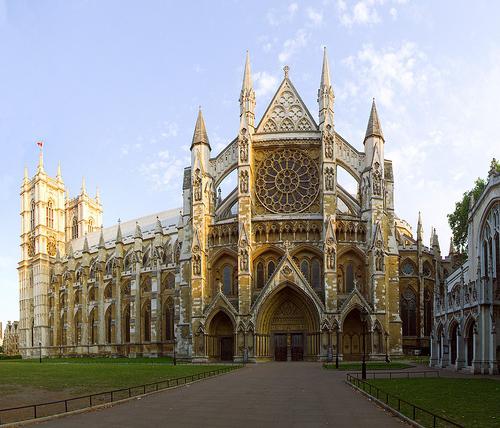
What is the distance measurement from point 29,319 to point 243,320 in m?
61.5

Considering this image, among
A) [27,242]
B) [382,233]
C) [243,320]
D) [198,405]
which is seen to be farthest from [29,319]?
[198,405]

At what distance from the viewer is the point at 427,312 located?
216 feet

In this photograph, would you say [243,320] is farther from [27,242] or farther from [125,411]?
[27,242]

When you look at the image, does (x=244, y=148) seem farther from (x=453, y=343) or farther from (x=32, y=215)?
(x=32, y=215)

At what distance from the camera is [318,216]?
56000 mm

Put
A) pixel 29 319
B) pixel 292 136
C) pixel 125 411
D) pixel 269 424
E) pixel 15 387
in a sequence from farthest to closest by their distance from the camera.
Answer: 1. pixel 29 319
2. pixel 292 136
3. pixel 15 387
4. pixel 125 411
5. pixel 269 424

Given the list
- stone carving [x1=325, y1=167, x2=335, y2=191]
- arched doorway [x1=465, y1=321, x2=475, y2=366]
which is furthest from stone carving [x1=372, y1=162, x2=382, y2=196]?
arched doorway [x1=465, y1=321, x2=475, y2=366]

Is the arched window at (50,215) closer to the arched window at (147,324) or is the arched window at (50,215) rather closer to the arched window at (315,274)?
the arched window at (147,324)

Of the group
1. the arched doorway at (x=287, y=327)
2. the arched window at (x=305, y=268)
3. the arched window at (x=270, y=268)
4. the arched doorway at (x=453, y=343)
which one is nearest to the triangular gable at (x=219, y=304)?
the arched doorway at (x=287, y=327)

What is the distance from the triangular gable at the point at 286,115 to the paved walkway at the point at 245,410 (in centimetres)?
3573

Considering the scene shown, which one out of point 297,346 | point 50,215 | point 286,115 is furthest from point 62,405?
point 50,215

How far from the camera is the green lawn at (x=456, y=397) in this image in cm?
1680

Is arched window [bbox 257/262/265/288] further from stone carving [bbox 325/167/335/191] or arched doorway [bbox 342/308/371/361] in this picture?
stone carving [bbox 325/167/335/191]

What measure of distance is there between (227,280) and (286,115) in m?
17.0
